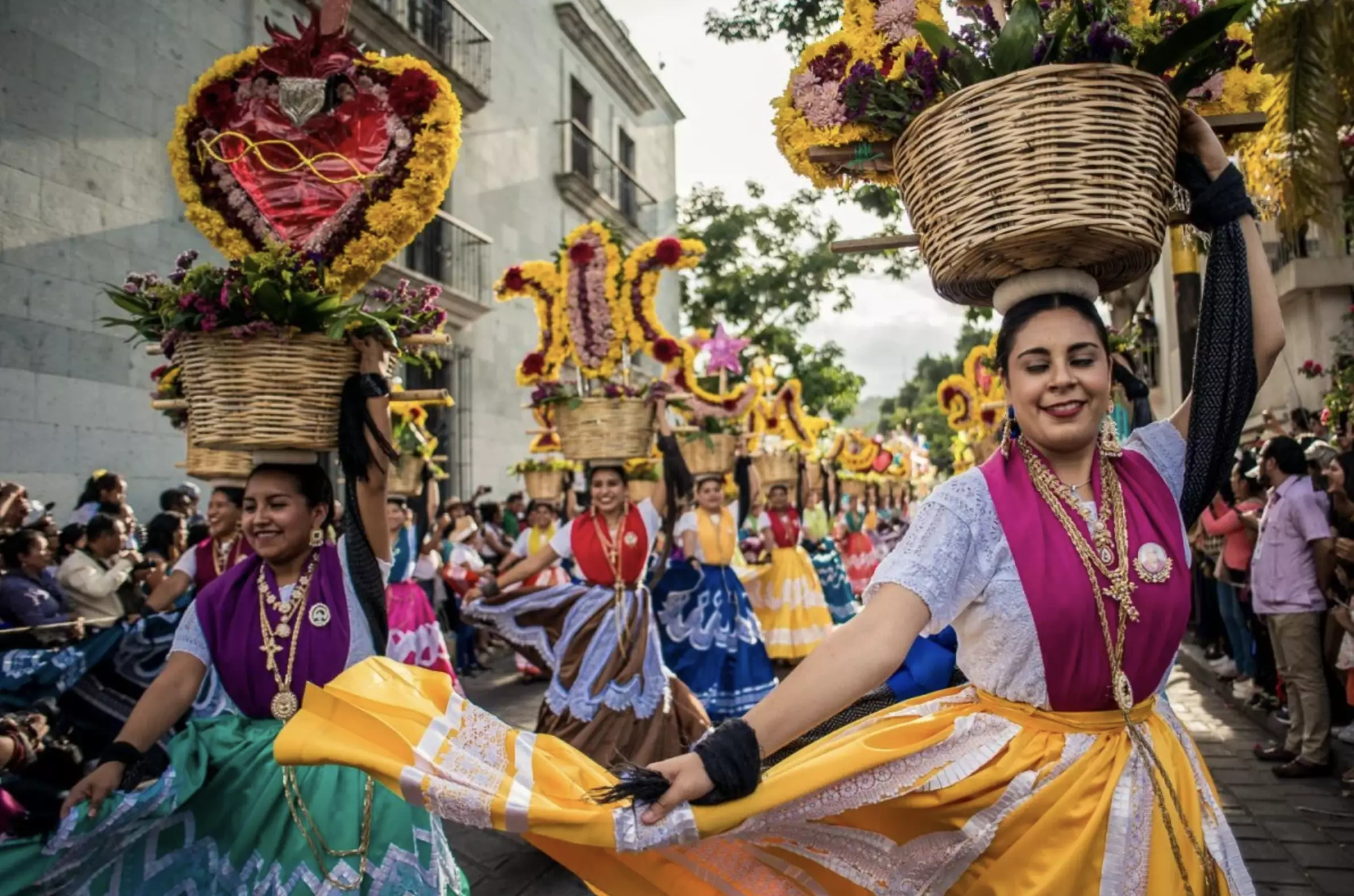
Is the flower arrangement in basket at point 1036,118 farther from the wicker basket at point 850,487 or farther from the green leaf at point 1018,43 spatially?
Result: the wicker basket at point 850,487

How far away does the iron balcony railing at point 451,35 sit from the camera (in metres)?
14.6

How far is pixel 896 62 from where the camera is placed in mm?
2572

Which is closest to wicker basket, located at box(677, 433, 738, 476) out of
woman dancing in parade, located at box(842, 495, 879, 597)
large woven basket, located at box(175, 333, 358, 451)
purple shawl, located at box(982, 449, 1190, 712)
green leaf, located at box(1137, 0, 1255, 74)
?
woman dancing in parade, located at box(842, 495, 879, 597)

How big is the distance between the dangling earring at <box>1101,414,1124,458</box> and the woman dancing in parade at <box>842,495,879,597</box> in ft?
39.3

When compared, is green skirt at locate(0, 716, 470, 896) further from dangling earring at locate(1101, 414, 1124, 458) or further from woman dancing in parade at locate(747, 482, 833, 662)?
woman dancing in parade at locate(747, 482, 833, 662)

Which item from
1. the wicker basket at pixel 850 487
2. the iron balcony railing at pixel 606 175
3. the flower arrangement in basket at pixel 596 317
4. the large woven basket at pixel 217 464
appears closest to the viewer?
the large woven basket at pixel 217 464

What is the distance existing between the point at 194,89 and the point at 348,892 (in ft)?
9.50

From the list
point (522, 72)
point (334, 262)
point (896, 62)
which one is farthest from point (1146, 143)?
point (522, 72)

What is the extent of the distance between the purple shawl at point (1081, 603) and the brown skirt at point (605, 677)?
3.74 m

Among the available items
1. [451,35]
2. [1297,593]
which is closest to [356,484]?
[1297,593]

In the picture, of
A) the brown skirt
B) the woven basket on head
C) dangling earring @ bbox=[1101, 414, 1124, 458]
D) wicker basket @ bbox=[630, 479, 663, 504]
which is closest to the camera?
dangling earring @ bbox=[1101, 414, 1124, 458]

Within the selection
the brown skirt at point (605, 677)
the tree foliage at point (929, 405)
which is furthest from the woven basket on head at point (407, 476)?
the tree foliage at point (929, 405)

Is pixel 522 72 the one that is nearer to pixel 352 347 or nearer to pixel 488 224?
pixel 488 224

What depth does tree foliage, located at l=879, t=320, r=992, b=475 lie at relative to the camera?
54375mm
